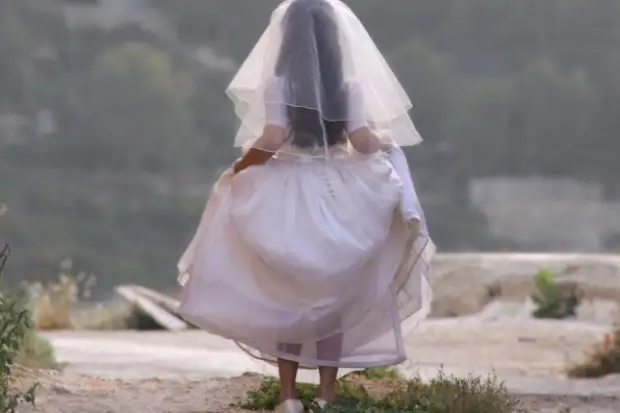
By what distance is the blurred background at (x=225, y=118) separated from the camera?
12281 mm

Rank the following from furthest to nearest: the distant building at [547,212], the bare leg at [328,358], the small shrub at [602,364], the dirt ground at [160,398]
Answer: the distant building at [547,212], the small shrub at [602,364], the dirt ground at [160,398], the bare leg at [328,358]

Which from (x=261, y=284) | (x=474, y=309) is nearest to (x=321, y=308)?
(x=261, y=284)

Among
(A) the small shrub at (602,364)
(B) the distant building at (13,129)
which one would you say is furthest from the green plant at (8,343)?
(B) the distant building at (13,129)

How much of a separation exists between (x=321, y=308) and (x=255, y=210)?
14.2 inches

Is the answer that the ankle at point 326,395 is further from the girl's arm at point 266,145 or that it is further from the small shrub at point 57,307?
the small shrub at point 57,307

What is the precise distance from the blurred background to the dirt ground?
24.7ft

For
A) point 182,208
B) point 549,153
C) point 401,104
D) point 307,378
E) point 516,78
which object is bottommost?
point 307,378

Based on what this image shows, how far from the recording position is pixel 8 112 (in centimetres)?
1257

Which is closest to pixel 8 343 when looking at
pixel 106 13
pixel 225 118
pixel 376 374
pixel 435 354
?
pixel 376 374

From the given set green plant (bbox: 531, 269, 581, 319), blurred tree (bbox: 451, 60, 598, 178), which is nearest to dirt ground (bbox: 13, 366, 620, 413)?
green plant (bbox: 531, 269, 581, 319)

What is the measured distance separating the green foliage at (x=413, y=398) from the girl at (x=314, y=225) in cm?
13

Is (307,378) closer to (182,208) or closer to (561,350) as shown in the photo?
(561,350)
